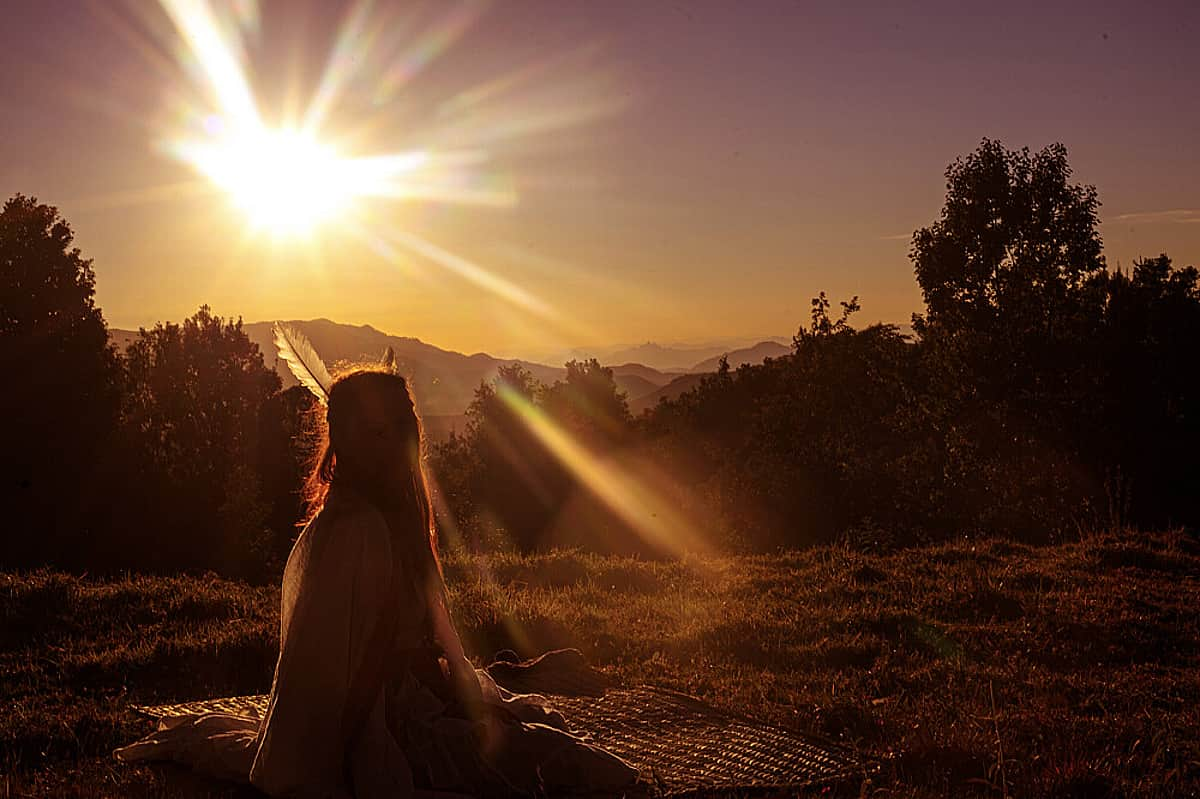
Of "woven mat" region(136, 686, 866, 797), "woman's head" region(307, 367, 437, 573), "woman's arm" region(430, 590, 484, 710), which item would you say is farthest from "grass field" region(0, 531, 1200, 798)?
"woman's head" region(307, 367, 437, 573)

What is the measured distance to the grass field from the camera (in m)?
5.43

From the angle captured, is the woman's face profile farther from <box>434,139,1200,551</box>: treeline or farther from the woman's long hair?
<box>434,139,1200,551</box>: treeline

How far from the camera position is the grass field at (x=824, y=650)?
543cm

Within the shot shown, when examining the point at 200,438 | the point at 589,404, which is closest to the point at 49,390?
the point at 200,438

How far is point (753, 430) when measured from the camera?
158ft

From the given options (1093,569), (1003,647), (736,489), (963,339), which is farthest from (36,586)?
(963,339)

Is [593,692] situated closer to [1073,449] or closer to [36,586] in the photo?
A: [36,586]

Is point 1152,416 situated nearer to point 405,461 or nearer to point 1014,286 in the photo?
point 1014,286

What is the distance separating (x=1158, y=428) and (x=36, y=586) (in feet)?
103

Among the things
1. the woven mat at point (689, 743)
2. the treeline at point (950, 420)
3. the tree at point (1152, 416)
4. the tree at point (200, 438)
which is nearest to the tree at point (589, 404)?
the treeline at point (950, 420)

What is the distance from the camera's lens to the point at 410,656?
4977 millimetres

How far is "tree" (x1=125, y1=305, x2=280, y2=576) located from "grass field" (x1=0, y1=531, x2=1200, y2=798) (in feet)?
93.8

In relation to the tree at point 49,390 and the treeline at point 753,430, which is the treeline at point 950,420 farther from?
the tree at point 49,390

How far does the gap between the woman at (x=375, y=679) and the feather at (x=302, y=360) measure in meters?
0.42
